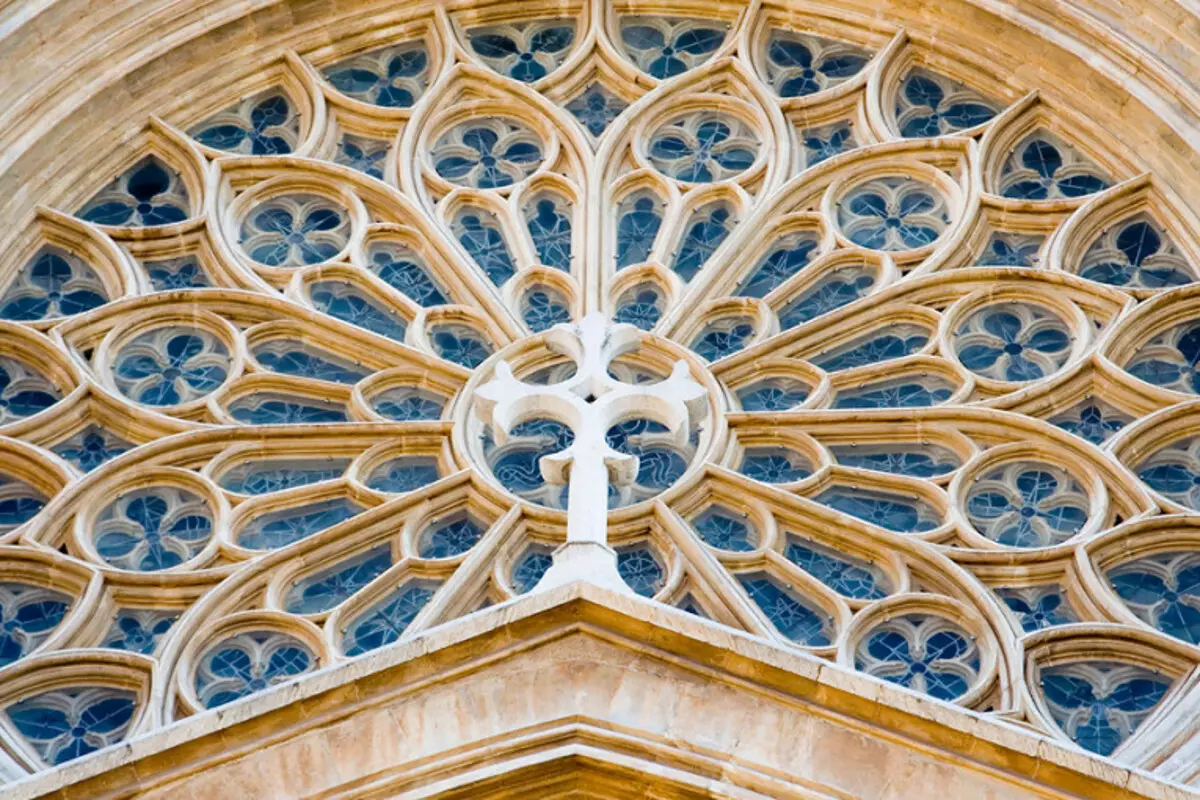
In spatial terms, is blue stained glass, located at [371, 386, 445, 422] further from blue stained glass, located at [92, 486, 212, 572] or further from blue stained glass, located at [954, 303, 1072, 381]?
blue stained glass, located at [954, 303, 1072, 381]

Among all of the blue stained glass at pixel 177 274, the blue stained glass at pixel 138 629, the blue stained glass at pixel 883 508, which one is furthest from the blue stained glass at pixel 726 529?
the blue stained glass at pixel 177 274

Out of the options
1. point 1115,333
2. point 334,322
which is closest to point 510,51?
point 334,322

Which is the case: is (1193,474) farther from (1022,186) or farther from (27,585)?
(27,585)

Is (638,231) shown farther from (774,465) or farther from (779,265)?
(774,465)

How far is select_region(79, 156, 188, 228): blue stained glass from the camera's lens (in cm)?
1867

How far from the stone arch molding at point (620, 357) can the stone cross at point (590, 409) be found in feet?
1.15

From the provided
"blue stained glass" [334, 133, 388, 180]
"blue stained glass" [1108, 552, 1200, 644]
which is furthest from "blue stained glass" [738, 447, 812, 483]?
"blue stained glass" [334, 133, 388, 180]

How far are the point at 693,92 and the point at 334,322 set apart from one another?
259cm

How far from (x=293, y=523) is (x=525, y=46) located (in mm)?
3765

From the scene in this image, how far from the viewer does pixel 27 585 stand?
54.7ft

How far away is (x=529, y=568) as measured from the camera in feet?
54.2

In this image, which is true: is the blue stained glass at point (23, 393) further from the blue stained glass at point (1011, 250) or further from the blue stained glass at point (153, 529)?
the blue stained glass at point (1011, 250)

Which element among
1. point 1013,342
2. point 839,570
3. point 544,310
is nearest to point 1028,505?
point 839,570

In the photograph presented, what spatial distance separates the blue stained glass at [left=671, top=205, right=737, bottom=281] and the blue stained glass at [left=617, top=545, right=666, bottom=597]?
6.54ft
